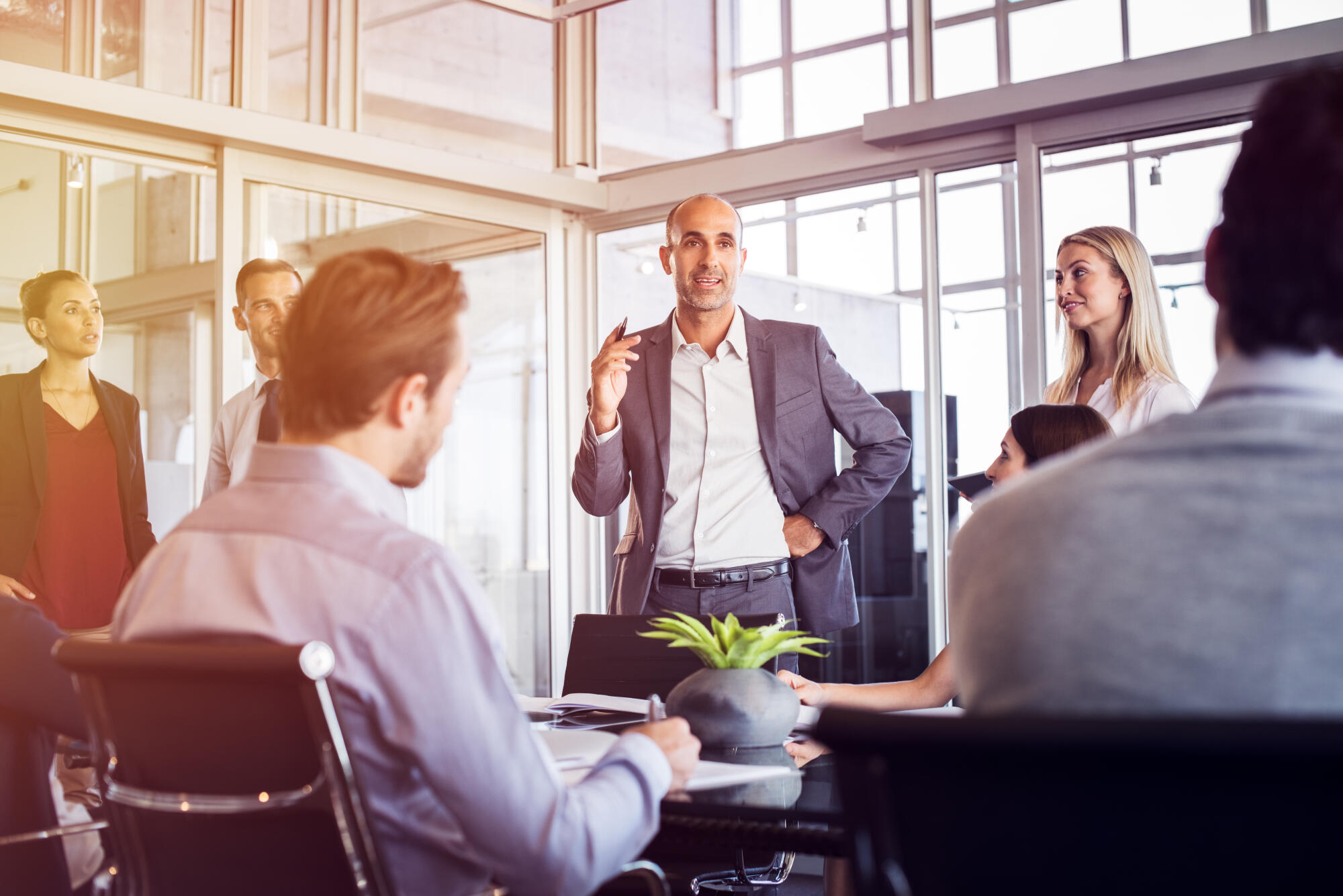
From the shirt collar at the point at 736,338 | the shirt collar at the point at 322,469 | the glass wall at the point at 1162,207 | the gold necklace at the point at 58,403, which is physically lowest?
the shirt collar at the point at 322,469

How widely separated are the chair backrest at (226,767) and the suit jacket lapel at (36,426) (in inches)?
124

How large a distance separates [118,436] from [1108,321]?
3186mm

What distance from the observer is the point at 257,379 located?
425 centimetres

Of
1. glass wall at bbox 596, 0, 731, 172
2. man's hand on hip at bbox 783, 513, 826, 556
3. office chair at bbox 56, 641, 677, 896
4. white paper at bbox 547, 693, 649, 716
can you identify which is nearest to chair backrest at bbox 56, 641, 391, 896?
office chair at bbox 56, 641, 677, 896

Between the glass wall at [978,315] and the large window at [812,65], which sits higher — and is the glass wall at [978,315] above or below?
below

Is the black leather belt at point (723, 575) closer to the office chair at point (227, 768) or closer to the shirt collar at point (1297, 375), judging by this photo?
the office chair at point (227, 768)

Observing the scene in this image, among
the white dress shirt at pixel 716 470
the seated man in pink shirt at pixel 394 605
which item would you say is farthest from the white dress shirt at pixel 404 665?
the white dress shirt at pixel 716 470

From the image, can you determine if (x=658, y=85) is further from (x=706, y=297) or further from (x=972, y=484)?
(x=972, y=484)

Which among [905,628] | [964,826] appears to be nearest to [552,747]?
[964,826]

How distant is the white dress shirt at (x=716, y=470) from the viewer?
3.32m

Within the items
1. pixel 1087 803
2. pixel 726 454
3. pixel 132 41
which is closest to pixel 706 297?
pixel 726 454

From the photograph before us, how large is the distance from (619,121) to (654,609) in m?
2.98

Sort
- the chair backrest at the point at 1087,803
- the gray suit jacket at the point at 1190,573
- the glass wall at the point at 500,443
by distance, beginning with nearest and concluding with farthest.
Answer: the chair backrest at the point at 1087,803 → the gray suit jacket at the point at 1190,573 → the glass wall at the point at 500,443

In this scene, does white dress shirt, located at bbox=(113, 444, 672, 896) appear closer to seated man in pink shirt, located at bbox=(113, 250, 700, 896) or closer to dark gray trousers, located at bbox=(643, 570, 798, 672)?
seated man in pink shirt, located at bbox=(113, 250, 700, 896)
